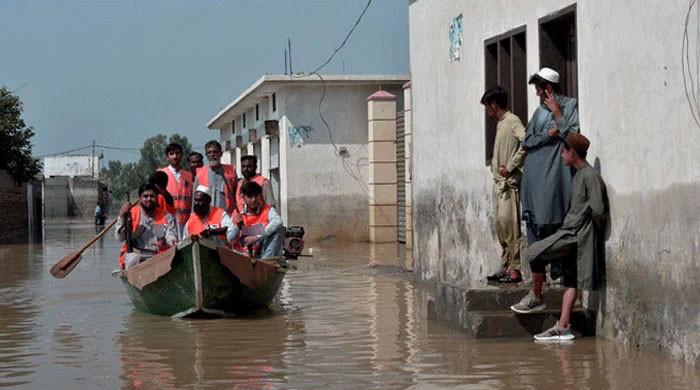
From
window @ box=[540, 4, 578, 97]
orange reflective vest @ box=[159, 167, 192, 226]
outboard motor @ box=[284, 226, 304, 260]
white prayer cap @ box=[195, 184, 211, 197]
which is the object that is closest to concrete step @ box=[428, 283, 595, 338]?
window @ box=[540, 4, 578, 97]

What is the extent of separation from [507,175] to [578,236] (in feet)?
5.28

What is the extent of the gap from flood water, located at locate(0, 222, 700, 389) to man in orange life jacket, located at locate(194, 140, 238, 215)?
4.52 ft

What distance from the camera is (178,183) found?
14.8m

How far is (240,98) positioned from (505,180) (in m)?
23.2

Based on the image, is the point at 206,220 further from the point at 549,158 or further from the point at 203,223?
the point at 549,158

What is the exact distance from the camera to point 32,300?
1553 centimetres

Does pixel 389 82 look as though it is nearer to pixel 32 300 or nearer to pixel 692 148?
pixel 32 300

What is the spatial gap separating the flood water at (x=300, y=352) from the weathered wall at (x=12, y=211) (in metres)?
22.0

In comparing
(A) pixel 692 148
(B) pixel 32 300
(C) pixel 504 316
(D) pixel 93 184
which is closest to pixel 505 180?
(C) pixel 504 316

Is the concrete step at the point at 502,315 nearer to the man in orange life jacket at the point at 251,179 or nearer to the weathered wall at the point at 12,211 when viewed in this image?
the man in orange life jacket at the point at 251,179

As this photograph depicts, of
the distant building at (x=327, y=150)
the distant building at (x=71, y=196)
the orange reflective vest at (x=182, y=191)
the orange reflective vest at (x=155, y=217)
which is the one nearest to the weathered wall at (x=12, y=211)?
the distant building at (x=327, y=150)

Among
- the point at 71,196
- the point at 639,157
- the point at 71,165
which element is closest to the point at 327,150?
the point at 639,157

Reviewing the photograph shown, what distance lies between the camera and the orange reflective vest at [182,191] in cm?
1472

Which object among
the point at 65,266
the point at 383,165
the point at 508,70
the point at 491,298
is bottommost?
the point at 491,298
